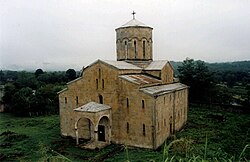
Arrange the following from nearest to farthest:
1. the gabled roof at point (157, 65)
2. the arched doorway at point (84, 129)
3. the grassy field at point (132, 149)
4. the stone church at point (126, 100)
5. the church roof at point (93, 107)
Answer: the grassy field at point (132, 149)
the stone church at point (126, 100)
the church roof at point (93, 107)
the arched doorway at point (84, 129)
the gabled roof at point (157, 65)

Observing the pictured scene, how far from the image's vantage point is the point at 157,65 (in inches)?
922

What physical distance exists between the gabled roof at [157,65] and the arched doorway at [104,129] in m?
6.28

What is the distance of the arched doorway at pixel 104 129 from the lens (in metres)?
19.7

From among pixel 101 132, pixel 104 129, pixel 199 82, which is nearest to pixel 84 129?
pixel 101 132

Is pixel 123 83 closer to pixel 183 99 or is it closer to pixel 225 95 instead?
pixel 183 99

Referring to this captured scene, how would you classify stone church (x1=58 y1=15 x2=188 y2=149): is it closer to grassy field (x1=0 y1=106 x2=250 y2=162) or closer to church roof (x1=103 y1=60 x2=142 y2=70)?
church roof (x1=103 y1=60 x2=142 y2=70)

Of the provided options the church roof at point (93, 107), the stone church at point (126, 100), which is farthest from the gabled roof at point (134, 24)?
the church roof at point (93, 107)

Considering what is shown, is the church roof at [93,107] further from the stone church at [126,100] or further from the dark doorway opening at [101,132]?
the dark doorway opening at [101,132]

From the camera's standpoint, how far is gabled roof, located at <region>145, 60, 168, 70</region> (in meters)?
23.0

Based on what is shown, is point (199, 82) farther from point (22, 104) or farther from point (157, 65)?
point (22, 104)

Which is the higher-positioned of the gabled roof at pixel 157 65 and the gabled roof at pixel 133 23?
the gabled roof at pixel 133 23

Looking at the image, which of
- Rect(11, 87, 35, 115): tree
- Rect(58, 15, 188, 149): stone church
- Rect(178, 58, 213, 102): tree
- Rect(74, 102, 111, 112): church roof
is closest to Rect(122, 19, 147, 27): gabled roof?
Rect(58, 15, 188, 149): stone church

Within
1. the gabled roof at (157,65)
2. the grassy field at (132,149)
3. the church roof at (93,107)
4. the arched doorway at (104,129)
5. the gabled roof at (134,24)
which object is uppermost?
the gabled roof at (134,24)

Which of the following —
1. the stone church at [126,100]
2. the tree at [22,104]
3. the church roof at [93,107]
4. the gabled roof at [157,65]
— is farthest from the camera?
the tree at [22,104]
